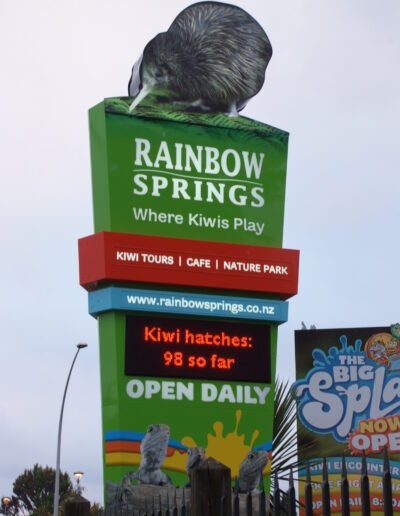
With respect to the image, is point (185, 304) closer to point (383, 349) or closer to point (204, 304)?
point (204, 304)

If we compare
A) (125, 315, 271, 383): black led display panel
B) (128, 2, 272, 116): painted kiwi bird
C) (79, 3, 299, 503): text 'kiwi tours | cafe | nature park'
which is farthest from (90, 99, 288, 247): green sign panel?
(125, 315, 271, 383): black led display panel

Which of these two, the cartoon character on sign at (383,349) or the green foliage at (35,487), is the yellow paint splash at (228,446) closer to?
the cartoon character on sign at (383,349)

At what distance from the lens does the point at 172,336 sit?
801 inches

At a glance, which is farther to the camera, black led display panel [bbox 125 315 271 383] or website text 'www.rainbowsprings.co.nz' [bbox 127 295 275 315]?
website text 'www.rainbowsprings.co.nz' [bbox 127 295 275 315]

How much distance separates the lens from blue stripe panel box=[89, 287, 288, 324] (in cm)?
2003

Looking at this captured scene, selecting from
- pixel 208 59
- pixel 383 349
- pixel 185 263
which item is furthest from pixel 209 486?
pixel 383 349

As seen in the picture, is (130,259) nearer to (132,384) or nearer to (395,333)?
(132,384)

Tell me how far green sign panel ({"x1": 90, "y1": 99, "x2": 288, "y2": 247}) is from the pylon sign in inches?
1.0

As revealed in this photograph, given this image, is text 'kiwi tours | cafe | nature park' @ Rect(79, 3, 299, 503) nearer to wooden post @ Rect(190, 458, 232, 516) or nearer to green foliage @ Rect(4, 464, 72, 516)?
wooden post @ Rect(190, 458, 232, 516)

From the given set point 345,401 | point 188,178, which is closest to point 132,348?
point 188,178

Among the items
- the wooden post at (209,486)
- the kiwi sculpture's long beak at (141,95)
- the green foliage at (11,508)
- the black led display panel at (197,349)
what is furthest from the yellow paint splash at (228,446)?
the green foliage at (11,508)

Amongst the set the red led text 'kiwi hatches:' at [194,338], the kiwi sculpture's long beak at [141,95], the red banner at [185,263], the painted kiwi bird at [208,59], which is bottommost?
the red led text 'kiwi hatches:' at [194,338]

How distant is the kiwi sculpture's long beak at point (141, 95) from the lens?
68.5 ft

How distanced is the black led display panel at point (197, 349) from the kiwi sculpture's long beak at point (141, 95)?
398cm
